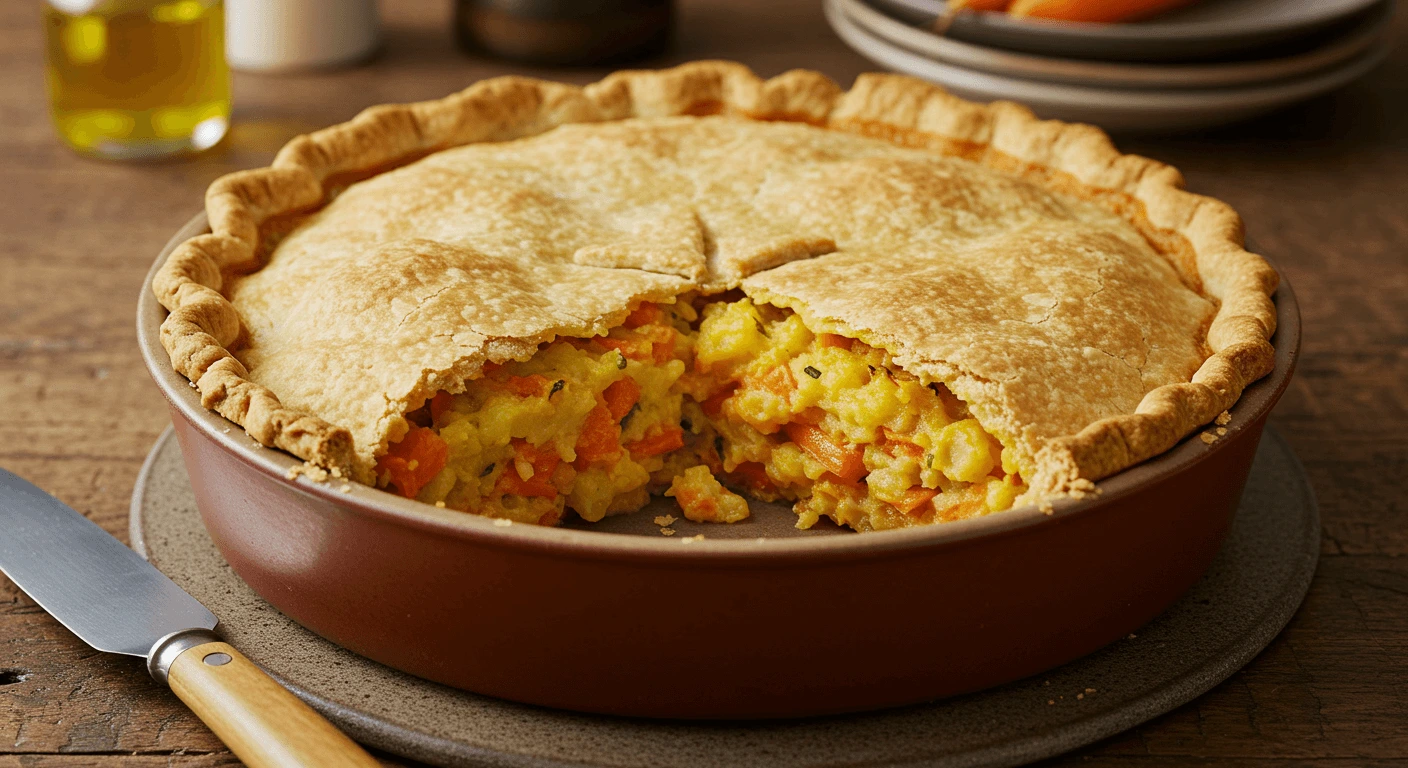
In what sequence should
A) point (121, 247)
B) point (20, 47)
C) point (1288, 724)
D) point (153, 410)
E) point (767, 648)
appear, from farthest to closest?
point (20, 47), point (121, 247), point (153, 410), point (1288, 724), point (767, 648)

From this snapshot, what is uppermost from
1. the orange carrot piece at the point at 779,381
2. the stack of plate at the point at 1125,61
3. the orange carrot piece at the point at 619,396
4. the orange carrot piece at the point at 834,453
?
the stack of plate at the point at 1125,61

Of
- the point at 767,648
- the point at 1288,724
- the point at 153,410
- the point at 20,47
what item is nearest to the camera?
the point at 767,648

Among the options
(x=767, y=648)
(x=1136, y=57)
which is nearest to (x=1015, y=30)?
(x=1136, y=57)

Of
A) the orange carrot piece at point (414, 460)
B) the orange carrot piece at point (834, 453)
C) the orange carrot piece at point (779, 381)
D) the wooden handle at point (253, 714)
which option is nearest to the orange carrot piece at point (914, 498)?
the orange carrot piece at point (834, 453)

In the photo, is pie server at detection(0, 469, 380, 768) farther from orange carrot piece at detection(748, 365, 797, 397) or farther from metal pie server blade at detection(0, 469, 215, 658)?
orange carrot piece at detection(748, 365, 797, 397)

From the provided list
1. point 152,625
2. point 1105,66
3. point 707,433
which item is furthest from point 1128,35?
point 152,625

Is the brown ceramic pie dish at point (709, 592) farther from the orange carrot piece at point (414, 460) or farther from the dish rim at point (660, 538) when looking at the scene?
the orange carrot piece at point (414, 460)

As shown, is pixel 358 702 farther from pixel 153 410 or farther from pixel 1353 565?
pixel 1353 565
